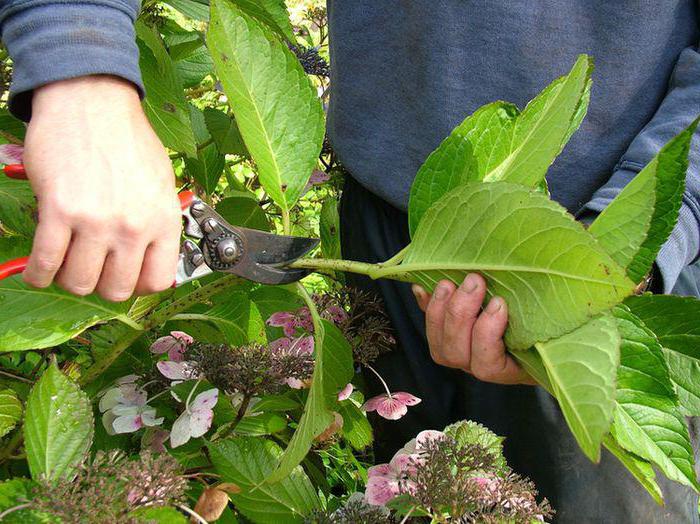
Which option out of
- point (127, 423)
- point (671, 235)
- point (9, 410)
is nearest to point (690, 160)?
point (671, 235)

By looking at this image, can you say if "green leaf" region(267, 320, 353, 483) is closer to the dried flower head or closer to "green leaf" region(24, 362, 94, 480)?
the dried flower head

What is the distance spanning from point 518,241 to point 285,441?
1.97 ft

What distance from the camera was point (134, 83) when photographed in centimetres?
73

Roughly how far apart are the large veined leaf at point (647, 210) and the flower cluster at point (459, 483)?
269mm

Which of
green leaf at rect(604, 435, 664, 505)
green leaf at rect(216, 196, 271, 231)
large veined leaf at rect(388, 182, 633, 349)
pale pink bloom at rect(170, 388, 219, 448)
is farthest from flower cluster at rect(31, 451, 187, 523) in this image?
green leaf at rect(216, 196, 271, 231)

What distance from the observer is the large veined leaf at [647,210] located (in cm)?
62

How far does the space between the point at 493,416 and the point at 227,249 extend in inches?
27.0

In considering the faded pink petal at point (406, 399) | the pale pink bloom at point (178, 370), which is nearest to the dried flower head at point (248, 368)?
the pale pink bloom at point (178, 370)

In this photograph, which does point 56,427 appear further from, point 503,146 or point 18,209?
point 503,146

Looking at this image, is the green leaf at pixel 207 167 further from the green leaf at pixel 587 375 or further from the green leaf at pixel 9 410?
the green leaf at pixel 587 375

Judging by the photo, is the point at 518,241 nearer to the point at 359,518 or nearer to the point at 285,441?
the point at 359,518

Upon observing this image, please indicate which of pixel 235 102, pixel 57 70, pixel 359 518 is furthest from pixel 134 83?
pixel 359 518

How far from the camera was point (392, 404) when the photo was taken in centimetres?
115

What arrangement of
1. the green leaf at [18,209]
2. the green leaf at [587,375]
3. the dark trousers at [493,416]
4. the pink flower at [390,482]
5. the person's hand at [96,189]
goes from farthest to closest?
the dark trousers at [493,416] < the green leaf at [18,209] < the pink flower at [390,482] < the person's hand at [96,189] < the green leaf at [587,375]
